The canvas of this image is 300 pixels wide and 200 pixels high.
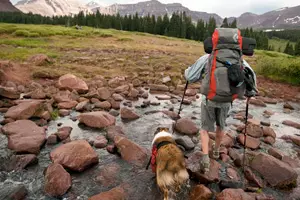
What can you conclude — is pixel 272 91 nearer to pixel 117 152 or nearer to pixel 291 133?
pixel 291 133

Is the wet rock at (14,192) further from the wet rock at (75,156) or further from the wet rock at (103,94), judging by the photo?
the wet rock at (103,94)

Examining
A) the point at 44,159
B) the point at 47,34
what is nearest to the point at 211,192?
the point at 44,159

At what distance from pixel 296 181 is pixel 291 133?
4.33 m

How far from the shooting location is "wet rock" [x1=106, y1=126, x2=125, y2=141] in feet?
27.3

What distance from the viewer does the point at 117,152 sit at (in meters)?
7.36

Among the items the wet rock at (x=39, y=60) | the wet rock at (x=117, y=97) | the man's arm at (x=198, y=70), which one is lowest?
the wet rock at (x=117, y=97)

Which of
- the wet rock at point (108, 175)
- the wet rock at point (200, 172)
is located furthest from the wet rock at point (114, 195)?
the wet rock at point (200, 172)

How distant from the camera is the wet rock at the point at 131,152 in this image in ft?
22.6

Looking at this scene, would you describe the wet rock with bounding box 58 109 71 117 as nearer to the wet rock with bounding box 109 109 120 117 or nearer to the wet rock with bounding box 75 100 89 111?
the wet rock with bounding box 75 100 89 111

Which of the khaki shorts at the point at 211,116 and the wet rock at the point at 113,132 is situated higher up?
the khaki shorts at the point at 211,116

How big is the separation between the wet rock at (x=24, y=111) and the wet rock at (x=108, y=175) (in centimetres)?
453

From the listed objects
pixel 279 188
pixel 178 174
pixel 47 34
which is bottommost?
pixel 279 188

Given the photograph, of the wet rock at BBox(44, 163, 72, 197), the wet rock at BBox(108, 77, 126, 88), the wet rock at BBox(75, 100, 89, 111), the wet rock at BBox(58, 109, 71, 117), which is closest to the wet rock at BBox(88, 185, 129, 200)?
the wet rock at BBox(44, 163, 72, 197)

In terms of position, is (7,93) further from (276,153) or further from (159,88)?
(276,153)
